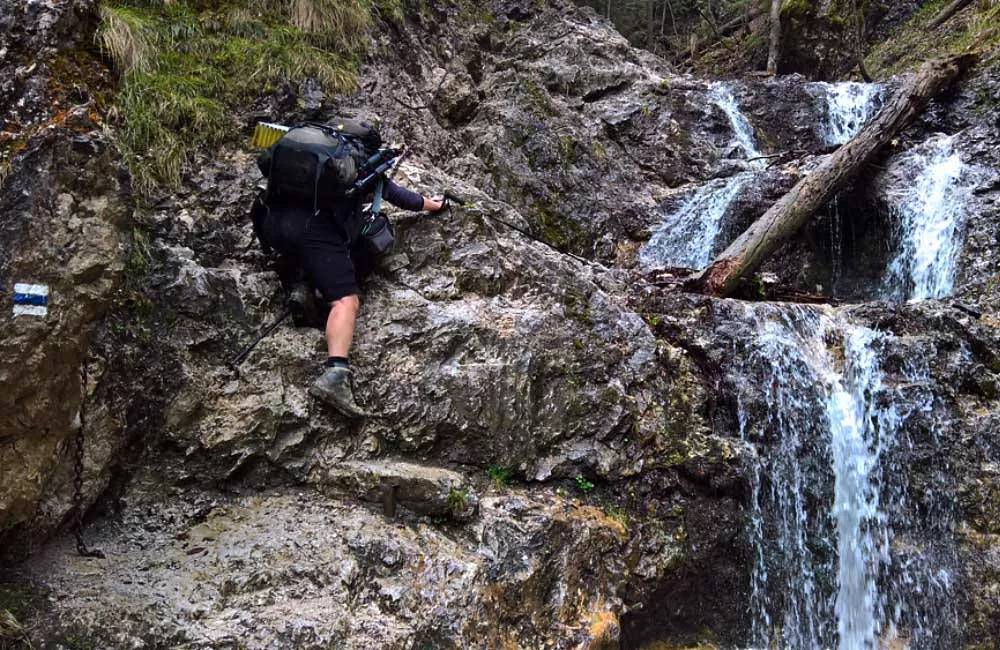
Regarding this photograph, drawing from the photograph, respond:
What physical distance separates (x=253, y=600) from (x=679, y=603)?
131 inches

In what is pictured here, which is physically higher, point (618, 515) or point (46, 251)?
point (46, 251)

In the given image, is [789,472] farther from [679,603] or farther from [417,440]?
[417,440]

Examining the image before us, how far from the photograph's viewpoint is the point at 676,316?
6.56 metres

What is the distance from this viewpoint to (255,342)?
496 cm

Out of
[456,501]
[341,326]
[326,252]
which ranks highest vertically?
[326,252]

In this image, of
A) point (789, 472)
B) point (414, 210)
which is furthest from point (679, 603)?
point (414, 210)

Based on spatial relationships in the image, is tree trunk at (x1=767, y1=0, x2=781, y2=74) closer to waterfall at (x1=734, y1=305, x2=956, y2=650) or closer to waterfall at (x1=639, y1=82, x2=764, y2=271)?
waterfall at (x1=639, y1=82, x2=764, y2=271)

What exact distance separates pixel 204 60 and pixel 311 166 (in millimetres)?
2747

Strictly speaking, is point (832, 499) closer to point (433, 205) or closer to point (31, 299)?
point (433, 205)

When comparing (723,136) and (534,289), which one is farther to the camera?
(723,136)

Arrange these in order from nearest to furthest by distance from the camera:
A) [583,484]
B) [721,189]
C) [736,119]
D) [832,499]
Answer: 1. [583,484]
2. [832,499]
3. [721,189]
4. [736,119]

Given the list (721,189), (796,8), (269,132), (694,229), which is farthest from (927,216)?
(796,8)

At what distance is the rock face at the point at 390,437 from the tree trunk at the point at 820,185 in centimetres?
99

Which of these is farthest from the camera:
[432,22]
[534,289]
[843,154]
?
[432,22]
